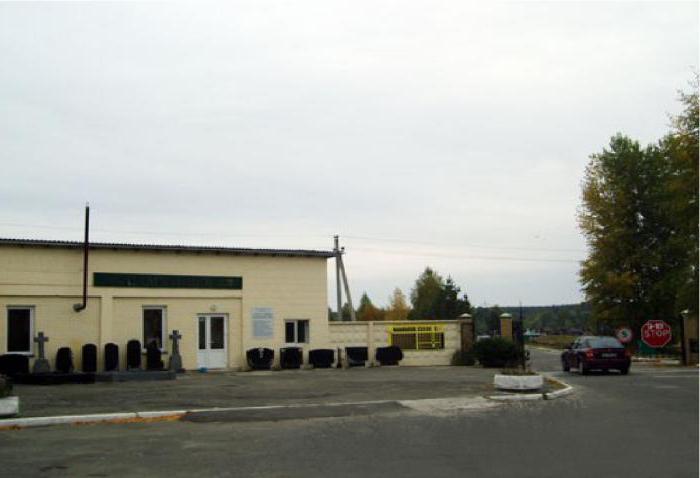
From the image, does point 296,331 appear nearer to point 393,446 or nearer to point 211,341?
point 211,341

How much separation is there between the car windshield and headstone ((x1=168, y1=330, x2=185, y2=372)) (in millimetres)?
15282

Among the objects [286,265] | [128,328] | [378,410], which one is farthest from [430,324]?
[378,410]

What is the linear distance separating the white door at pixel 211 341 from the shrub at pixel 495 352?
34.9ft

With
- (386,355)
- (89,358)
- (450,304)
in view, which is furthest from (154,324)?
(450,304)

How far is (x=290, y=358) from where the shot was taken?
33.2m

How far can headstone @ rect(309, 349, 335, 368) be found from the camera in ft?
111

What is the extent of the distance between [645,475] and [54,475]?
22.4 ft

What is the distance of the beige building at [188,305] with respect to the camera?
95.1ft

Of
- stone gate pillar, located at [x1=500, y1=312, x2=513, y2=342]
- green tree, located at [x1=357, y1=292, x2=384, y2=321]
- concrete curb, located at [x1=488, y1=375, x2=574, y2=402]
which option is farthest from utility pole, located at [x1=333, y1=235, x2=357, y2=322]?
green tree, located at [x1=357, y1=292, x2=384, y2=321]

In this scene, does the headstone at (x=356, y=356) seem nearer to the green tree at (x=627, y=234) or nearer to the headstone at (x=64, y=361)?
the headstone at (x=64, y=361)

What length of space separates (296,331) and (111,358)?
8.38 meters

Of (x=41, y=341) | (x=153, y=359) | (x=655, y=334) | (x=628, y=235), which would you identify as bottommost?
(x=153, y=359)

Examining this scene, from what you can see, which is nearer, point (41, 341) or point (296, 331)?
point (41, 341)

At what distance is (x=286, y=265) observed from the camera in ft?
113
